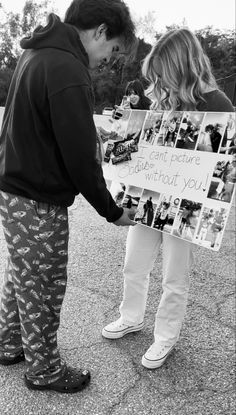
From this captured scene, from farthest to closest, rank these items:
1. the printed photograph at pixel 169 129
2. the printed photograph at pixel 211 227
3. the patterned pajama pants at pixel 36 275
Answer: the printed photograph at pixel 169 129 → the printed photograph at pixel 211 227 → the patterned pajama pants at pixel 36 275

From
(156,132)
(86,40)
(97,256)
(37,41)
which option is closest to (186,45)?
(156,132)

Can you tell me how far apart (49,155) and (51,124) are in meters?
0.14

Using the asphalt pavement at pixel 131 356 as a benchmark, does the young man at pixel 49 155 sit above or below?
above

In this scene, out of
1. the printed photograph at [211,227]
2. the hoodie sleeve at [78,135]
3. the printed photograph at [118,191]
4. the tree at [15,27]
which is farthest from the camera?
the tree at [15,27]

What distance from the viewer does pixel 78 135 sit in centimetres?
168

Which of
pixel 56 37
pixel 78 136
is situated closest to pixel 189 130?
pixel 78 136

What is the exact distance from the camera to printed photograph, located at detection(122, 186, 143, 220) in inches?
92.4

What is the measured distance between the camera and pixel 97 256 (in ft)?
13.0

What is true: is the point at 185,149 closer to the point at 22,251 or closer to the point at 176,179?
the point at 176,179

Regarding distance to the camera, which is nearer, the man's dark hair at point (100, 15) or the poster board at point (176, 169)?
the man's dark hair at point (100, 15)

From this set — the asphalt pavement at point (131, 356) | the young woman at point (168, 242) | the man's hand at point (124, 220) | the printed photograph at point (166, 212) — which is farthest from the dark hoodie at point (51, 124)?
the asphalt pavement at point (131, 356)

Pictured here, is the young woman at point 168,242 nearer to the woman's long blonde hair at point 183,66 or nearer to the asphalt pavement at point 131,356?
the woman's long blonde hair at point 183,66

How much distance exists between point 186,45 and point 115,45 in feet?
1.65

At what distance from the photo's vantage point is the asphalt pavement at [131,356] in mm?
2102
